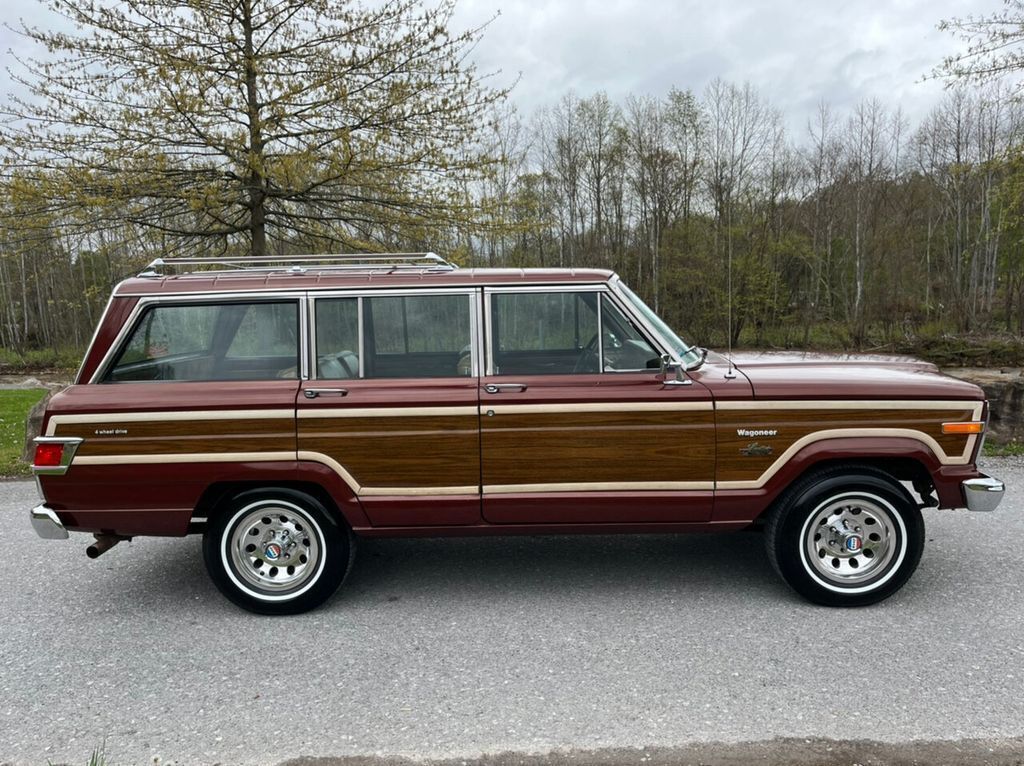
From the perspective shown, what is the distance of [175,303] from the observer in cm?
397

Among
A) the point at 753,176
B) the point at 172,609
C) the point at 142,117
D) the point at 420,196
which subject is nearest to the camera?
the point at 172,609

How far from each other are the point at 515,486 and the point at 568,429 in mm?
455

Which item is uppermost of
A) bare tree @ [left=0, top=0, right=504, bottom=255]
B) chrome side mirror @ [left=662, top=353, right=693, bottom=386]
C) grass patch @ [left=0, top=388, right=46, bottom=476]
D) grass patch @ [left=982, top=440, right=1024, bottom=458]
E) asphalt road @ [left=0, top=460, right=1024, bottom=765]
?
bare tree @ [left=0, top=0, right=504, bottom=255]

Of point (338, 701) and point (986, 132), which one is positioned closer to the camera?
point (338, 701)

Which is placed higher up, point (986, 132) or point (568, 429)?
point (986, 132)

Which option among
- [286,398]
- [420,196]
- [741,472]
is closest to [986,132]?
[420,196]

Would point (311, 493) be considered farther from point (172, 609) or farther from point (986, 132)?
point (986, 132)

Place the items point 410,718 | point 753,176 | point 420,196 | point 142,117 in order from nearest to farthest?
point 410,718 < point 142,117 < point 420,196 < point 753,176

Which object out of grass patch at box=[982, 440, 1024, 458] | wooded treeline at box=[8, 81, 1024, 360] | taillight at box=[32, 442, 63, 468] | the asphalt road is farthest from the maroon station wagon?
wooded treeline at box=[8, 81, 1024, 360]

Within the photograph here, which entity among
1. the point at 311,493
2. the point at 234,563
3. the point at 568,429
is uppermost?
the point at 568,429

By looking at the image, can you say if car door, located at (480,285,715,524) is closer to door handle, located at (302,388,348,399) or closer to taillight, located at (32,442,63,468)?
door handle, located at (302,388,348,399)

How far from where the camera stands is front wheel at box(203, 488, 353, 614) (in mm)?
3959

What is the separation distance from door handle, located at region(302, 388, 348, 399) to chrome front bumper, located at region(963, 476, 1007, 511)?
3586 millimetres

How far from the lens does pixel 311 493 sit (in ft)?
13.2
